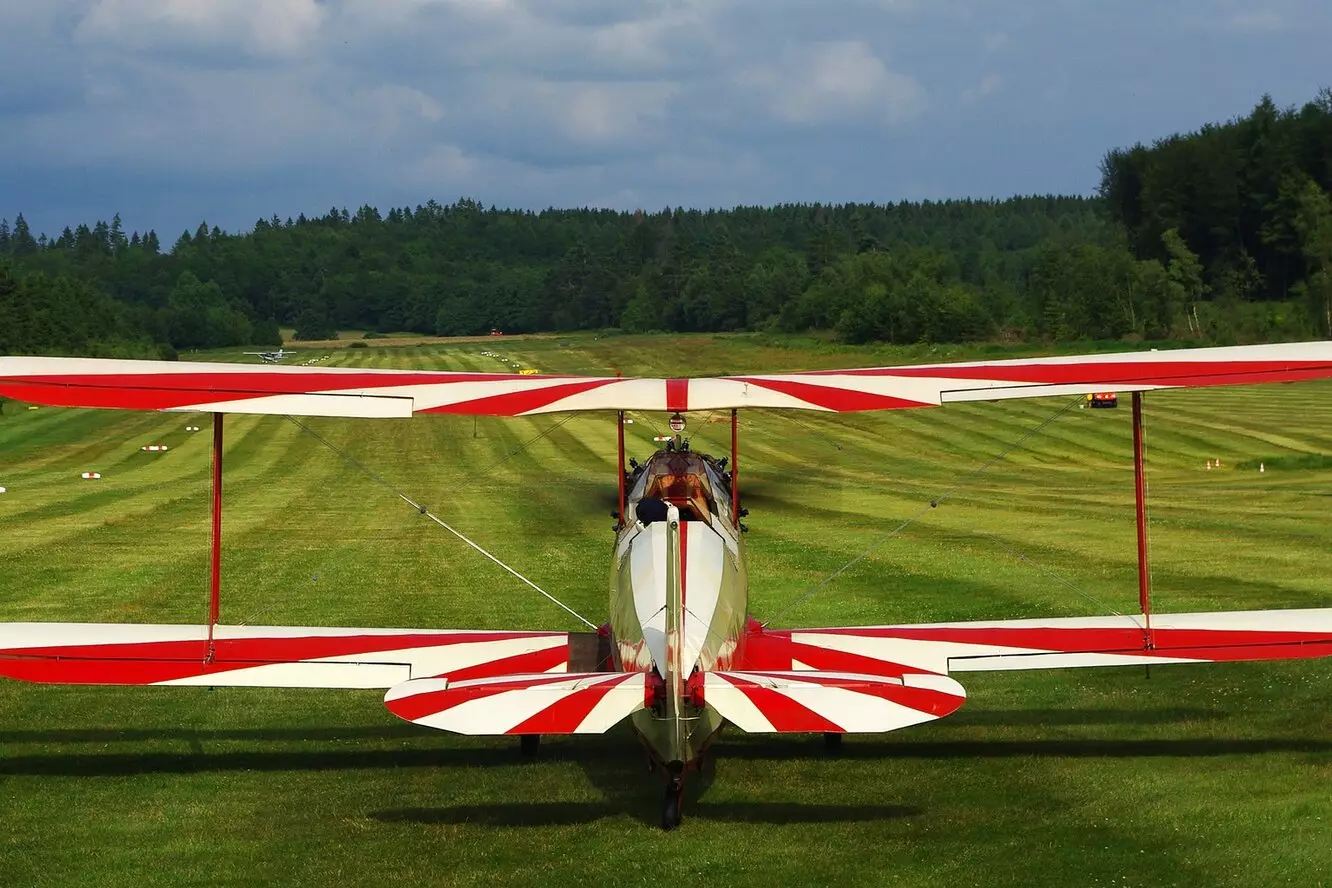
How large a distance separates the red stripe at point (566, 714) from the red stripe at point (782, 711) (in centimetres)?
57

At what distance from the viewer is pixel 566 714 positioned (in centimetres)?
652

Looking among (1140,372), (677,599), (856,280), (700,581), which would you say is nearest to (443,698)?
(677,599)

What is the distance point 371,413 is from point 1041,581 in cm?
989

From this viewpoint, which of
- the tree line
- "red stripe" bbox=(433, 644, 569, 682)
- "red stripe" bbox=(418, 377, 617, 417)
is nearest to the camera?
A: "red stripe" bbox=(418, 377, 617, 417)

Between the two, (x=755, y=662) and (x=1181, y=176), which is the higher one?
(x=1181, y=176)

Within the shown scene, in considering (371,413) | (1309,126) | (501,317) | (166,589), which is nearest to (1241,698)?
(371,413)

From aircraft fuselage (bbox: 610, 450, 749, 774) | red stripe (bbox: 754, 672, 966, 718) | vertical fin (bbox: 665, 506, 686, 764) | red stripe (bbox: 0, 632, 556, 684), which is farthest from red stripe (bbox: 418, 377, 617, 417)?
red stripe (bbox: 754, 672, 966, 718)

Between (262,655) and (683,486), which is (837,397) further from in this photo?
(262,655)

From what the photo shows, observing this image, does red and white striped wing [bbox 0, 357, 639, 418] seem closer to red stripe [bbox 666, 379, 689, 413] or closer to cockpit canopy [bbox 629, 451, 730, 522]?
red stripe [bbox 666, 379, 689, 413]

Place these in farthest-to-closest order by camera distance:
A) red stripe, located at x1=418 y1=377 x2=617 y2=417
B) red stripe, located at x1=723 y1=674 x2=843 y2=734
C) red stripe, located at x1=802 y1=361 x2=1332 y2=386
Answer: red stripe, located at x1=802 y1=361 x2=1332 y2=386
red stripe, located at x1=418 y1=377 x2=617 y2=417
red stripe, located at x1=723 y1=674 x2=843 y2=734

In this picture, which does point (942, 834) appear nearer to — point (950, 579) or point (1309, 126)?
point (950, 579)

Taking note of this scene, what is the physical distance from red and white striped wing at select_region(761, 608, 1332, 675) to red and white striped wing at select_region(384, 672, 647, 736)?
6.28 feet

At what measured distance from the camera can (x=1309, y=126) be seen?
91.8 m

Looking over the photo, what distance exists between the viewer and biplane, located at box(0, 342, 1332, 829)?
23.6 ft
